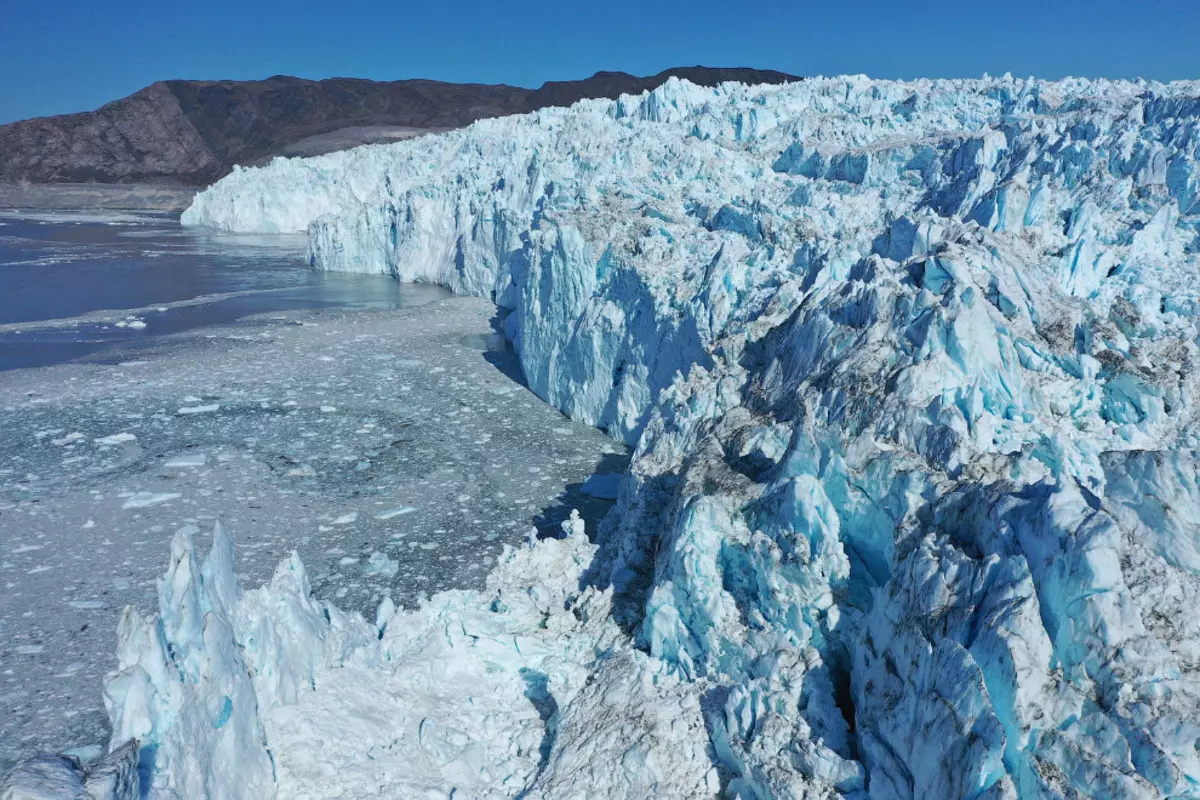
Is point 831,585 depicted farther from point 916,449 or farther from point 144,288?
point 144,288

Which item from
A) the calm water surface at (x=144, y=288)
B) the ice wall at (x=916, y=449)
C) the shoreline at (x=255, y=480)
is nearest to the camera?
the ice wall at (x=916, y=449)

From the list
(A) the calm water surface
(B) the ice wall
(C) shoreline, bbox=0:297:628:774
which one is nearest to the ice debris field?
(B) the ice wall

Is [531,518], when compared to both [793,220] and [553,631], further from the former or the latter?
[793,220]

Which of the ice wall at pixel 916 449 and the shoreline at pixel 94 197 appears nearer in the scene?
the ice wall at pixel 916 449

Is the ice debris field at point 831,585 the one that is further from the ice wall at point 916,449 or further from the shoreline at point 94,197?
the shoreline at point 94,197

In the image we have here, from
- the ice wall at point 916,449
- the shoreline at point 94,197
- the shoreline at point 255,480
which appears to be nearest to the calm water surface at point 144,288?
the shoreline at point 255,480

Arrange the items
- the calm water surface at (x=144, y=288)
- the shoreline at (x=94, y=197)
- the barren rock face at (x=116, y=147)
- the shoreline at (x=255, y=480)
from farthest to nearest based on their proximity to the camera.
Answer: the barren rock face at (x=116, y=147) → the shoreline at (x=94, y=197) → the calm water surface at (x=144, y=288) → the shoreline at (x=255, y=480)

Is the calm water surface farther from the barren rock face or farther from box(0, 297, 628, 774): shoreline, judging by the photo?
the barren rock face

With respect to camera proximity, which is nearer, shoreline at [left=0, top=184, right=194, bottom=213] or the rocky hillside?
shoreline at [left=0, top=184, right=194, bottom=213]
